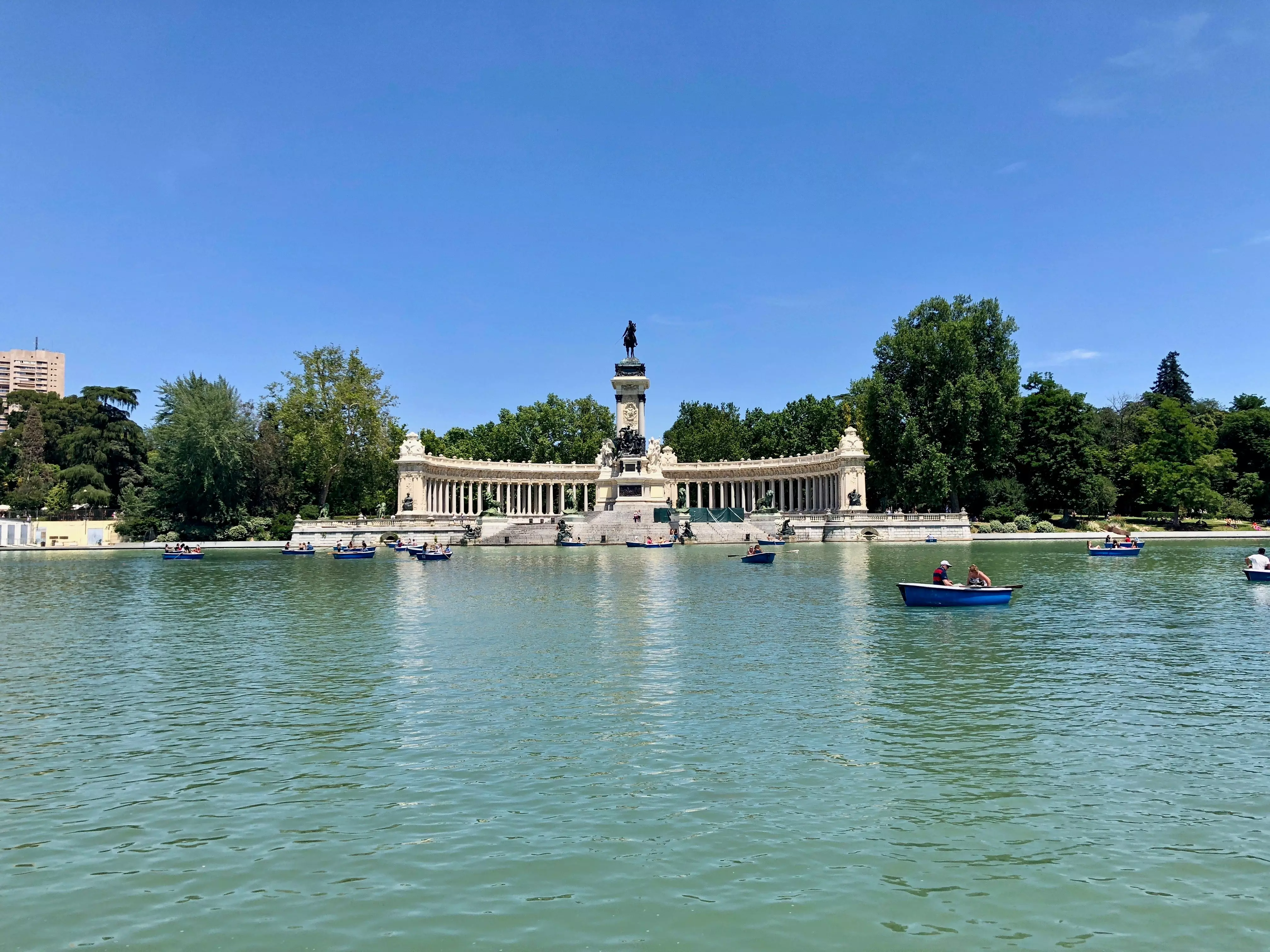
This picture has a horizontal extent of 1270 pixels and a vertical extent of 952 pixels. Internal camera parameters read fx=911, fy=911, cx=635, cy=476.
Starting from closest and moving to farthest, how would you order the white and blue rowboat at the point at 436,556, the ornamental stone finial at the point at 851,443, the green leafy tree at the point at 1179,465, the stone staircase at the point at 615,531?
1. the white and blue rowboat at the point at 436,556
2. the stone staircase at the point at 615,531
3. the green leafy tree at the point at 1179,465
4. the ornamental stone finial at the point at 851,443

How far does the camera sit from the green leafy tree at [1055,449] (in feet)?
264

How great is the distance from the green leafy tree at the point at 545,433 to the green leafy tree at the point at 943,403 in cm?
3666

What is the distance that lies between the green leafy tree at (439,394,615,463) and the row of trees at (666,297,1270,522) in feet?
112

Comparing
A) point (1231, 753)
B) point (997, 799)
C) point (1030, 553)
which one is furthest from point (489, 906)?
point (1030, 553)

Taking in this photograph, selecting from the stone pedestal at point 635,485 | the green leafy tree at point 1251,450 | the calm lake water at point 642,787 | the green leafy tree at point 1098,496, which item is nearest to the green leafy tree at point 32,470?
the stone pedestal at point 635,485

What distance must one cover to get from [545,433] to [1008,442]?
Result: 54.1 metres

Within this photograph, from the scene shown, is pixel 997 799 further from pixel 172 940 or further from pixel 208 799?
pixel 208 799

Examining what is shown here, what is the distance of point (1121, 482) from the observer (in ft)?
287

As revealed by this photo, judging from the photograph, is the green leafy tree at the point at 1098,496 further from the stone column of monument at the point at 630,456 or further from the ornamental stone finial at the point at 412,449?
the ornamental stone finial at the point at 412,449

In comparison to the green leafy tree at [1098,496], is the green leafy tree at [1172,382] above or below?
above

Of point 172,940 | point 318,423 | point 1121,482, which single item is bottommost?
point 172,940

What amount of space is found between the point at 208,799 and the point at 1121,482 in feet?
304

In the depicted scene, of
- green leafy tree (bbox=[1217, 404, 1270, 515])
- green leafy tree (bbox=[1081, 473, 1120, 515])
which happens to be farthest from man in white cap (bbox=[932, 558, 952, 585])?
green leafy tree (bbox=[1217, 404, 1270, 515])

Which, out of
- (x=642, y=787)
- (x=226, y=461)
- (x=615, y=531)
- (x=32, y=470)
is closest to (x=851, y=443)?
(x=615, y=531)
